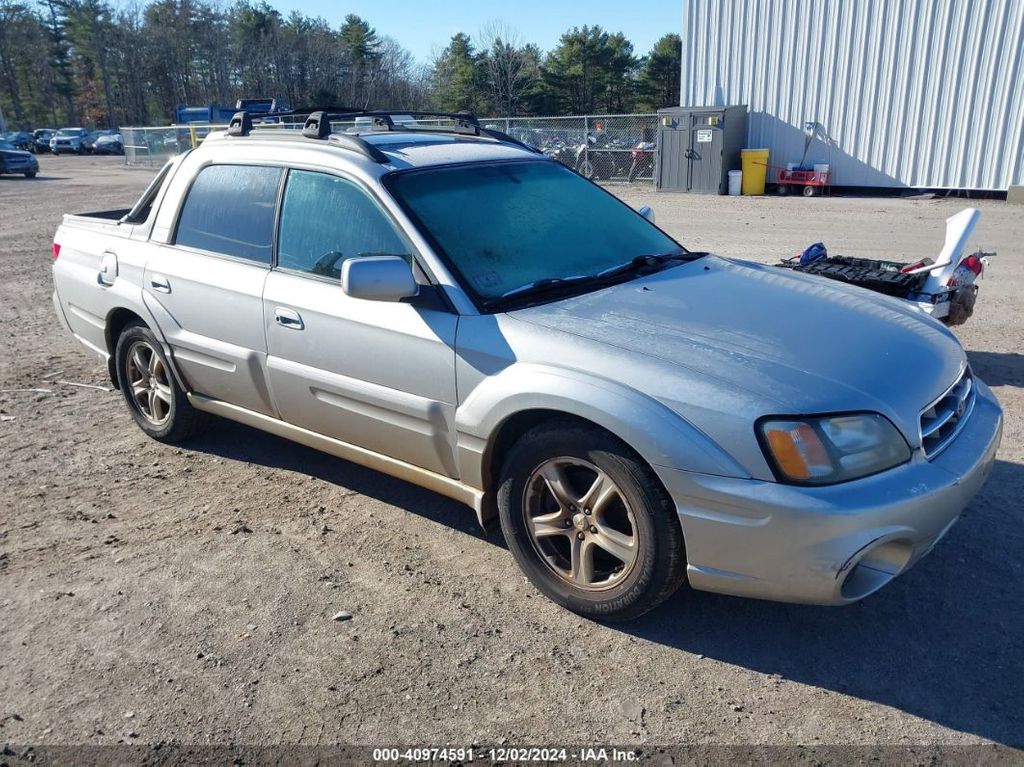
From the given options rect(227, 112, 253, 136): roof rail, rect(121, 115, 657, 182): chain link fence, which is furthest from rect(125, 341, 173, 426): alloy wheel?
rect(121, 115, 657, 182): chain link fence

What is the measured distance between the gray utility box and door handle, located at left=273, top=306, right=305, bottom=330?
17342 millimetres

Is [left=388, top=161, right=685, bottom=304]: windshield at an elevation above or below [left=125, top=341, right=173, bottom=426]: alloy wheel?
above

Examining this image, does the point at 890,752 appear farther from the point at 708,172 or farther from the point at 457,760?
the point at 708,172

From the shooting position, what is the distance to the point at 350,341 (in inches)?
144

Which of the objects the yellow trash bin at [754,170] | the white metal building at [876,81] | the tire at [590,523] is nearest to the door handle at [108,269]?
the tire at [590,523]

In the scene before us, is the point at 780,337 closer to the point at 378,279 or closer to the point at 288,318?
the point at 378,279

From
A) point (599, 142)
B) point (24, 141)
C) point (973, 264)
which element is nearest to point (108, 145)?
point (24, 141)

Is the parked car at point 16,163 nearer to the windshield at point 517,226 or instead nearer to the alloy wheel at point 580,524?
the windshield at point 517,226

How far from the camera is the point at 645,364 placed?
2900 millimetres

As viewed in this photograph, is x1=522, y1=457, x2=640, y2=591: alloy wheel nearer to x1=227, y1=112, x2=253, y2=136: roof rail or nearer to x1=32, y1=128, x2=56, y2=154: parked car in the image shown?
x1=227, y1=112, x2=253, y2=136: roof rail

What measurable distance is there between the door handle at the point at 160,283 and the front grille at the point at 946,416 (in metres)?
3.77

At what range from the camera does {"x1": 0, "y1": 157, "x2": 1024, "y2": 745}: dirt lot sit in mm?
2705

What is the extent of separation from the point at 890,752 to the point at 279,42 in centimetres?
7445

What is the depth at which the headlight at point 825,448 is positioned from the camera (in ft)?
8.70
